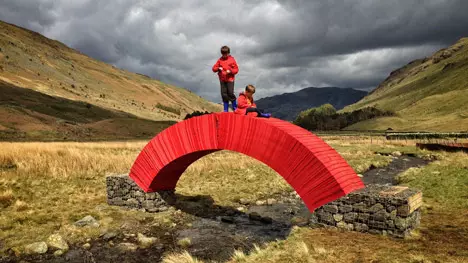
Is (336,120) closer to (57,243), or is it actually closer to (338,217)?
(338,217)

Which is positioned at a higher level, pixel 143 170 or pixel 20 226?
pixel 143 170

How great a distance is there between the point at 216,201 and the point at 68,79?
96783 mm

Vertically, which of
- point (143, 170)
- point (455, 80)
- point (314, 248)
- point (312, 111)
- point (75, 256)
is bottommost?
point (75, 256)

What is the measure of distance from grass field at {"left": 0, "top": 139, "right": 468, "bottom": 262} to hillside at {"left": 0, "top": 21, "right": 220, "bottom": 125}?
6352 cm

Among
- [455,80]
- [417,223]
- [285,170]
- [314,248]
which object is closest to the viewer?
[314,248]

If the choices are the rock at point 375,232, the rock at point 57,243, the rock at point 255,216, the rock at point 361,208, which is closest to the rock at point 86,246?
the rock at point 57,243

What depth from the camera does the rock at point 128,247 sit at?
34.3 ft

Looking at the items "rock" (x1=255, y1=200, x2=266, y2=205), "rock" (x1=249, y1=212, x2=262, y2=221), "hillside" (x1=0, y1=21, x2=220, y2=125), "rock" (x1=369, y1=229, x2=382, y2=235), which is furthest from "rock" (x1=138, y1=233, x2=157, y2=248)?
"hillside" (x1=0, y1=21, x2=220, y2=125)

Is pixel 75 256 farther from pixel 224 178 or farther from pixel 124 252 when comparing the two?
pixel 224 178

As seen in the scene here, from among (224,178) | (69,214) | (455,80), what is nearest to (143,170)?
(69,214)

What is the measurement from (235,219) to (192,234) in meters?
2.30

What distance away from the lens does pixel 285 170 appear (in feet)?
32.3

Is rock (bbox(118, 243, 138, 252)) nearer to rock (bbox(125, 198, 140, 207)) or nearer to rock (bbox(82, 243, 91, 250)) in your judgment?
rock (bbox(82, 243, 91, 250))

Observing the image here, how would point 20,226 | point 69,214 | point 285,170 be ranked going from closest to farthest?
point 285,170, point 20,226, point 69,214
